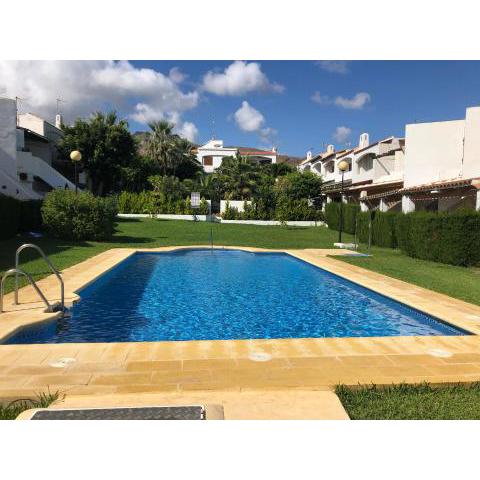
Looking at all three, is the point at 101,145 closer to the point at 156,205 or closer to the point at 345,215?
the point at 156,205

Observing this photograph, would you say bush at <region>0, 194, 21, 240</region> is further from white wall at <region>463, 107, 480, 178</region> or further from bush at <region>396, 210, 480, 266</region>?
white wall at <region>463, 107, 480, 178</region>

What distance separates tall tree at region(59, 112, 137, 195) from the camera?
40781 mm

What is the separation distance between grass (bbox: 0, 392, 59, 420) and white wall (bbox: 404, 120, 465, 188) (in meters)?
25.1

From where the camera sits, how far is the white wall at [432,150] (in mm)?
25031

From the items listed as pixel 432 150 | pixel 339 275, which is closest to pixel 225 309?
pixel 339 275

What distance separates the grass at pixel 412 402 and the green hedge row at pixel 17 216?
18.2 metres

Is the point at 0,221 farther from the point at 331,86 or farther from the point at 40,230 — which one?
the point at 331,86

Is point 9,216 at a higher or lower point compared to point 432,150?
lower

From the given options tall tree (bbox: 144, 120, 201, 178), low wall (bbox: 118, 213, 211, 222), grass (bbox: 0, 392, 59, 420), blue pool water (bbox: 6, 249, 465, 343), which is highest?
tall tree (bbox: 144, 120, 201, 178)

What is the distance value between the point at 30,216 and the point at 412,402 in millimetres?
21964

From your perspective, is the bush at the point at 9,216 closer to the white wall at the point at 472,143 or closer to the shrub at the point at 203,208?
the shrub at the point at 203,208

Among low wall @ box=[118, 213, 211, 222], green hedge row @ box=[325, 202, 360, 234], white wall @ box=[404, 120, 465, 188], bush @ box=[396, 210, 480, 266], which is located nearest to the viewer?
bush @ box=[396, 210, 480, 266]

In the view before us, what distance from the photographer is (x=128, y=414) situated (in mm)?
3635

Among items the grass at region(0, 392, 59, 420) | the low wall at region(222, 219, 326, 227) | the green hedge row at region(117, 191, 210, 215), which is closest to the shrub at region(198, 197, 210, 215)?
the green hedge row at region(117, 191, 210, 215)
